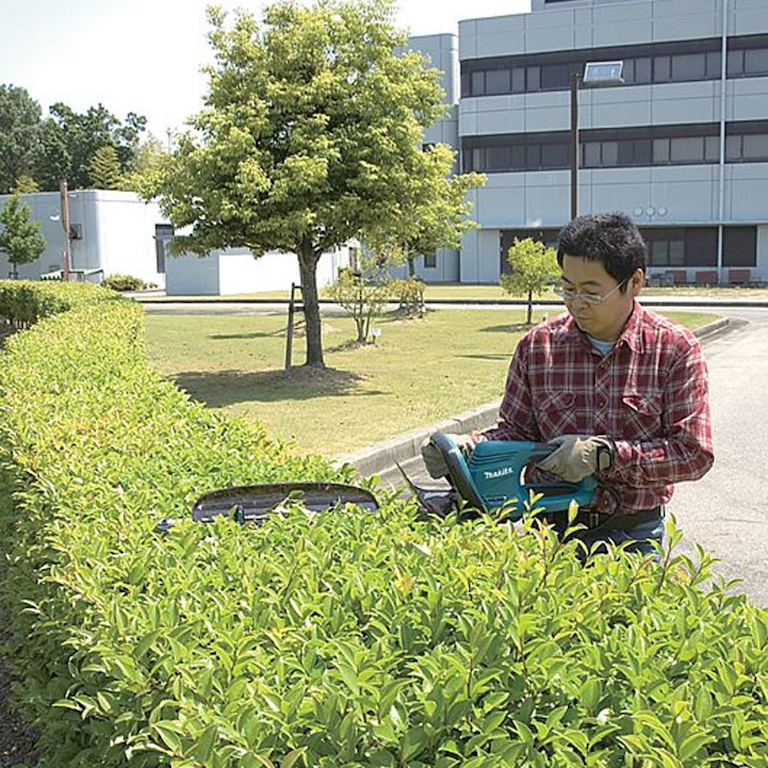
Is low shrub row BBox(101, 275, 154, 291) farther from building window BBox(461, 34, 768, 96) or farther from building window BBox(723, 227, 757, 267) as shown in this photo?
building window BBox(723, 227, 757, 267)

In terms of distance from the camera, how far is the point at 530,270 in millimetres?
22594

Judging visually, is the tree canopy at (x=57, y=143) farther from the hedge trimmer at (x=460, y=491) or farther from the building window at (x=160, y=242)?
the hedge trimmer at (x=460, y=491)

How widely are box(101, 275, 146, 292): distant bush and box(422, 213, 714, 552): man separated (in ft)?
163

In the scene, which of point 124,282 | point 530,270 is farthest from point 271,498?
point 124,282

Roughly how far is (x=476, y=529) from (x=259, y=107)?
38.4 feet

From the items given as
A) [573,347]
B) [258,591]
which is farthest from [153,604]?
[573,347]

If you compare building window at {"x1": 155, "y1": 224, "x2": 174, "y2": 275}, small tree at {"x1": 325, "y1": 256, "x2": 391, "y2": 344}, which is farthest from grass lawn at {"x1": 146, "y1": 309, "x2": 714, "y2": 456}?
building window at {"x1": 155, "y1": 224, "x2": 174, "y2": 275}

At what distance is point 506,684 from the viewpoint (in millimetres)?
1780

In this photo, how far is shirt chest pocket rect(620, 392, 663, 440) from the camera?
3201 mm

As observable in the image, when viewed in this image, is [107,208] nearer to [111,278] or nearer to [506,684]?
[111,278]

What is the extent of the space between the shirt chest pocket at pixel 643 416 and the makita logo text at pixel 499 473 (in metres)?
0.40

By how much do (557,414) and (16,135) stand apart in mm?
96164

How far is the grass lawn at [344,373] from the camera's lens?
35.8ft

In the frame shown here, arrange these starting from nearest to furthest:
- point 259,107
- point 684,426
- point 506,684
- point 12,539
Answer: point 506,684 < point 684,426 < point 12,539 < point 259,107
